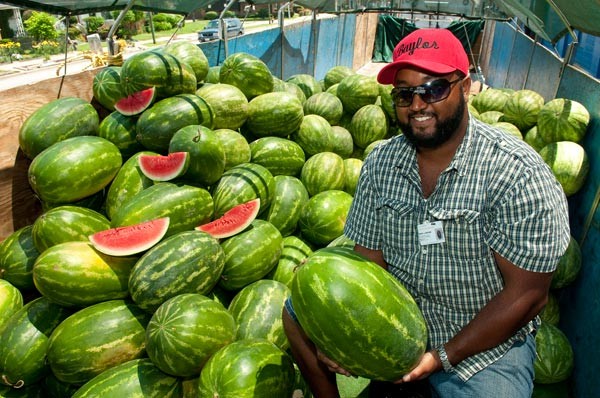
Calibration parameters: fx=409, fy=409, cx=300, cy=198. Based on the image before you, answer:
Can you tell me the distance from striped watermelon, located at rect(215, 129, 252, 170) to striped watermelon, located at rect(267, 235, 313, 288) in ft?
2.25

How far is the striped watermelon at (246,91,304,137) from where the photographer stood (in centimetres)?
350

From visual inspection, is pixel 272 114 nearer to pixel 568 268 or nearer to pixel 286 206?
pixel 286 206

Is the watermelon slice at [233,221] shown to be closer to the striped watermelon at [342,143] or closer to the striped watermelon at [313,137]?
the striped watermelon at [313,137]

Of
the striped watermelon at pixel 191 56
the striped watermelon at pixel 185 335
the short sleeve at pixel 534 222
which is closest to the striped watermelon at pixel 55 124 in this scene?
the striped watermelon at pixel 191 56

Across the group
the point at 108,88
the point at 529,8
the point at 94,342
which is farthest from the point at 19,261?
the point at 529,8

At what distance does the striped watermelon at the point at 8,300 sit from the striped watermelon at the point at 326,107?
3055mm

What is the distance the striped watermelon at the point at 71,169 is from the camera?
95.5 inches

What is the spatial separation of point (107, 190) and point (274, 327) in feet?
4.96

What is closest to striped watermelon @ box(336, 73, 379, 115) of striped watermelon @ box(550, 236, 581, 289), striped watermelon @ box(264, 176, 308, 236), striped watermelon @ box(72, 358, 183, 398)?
striped watermelon @ box(264, 176, 308, 236)

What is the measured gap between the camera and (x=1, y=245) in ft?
8.31

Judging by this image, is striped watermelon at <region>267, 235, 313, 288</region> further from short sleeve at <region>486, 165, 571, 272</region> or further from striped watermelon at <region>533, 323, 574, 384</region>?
striped watermelon at <region>533, 323, 574, 384</region>

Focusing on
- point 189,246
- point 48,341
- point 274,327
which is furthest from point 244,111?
point 48,341

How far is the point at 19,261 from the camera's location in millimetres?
2402

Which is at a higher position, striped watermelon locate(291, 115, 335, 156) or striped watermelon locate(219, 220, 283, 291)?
striped watermelon locate(291, 115, 335, 156)
